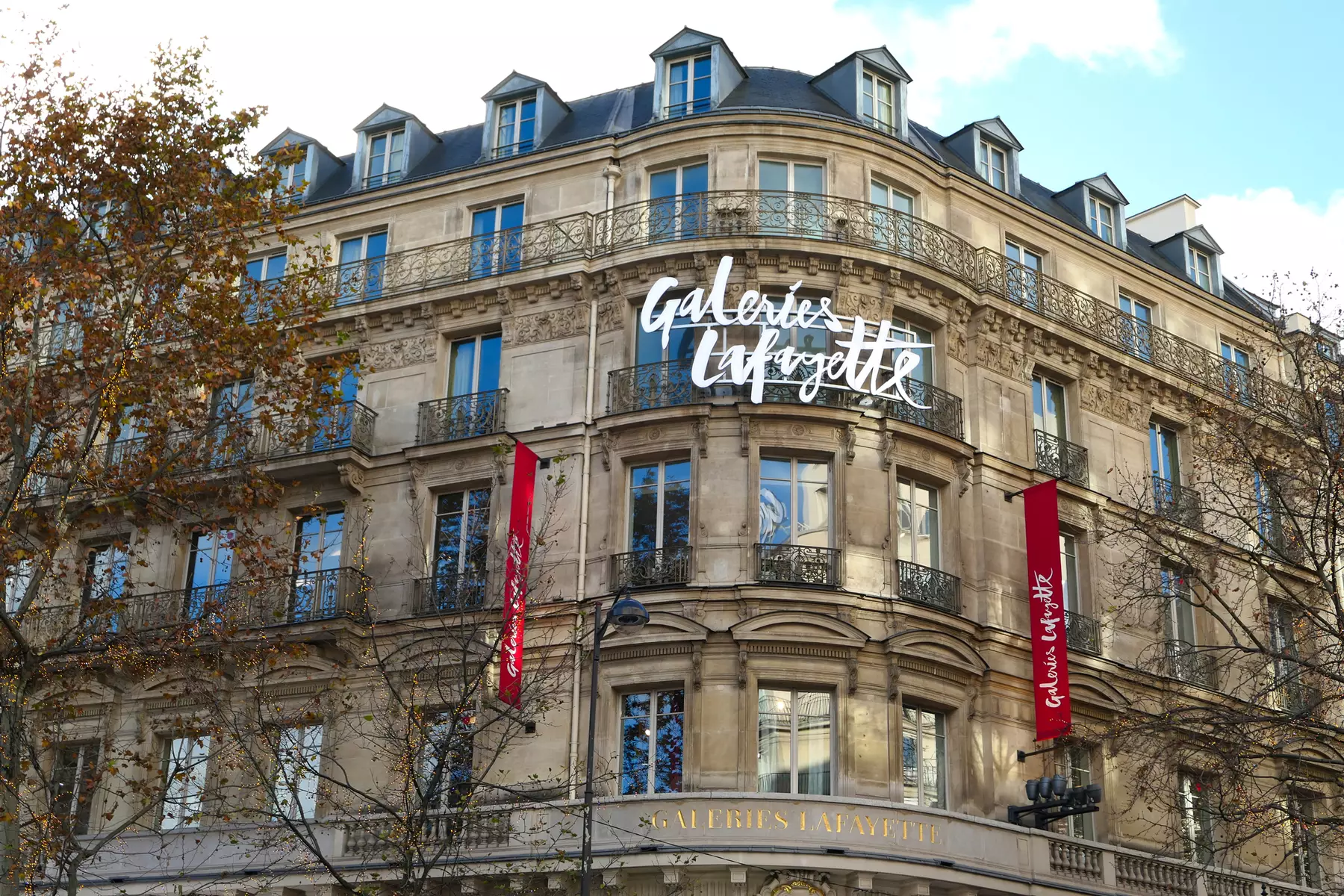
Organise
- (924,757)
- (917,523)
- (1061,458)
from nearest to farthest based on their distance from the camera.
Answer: (924,757) → (917,523) → (1061,458)

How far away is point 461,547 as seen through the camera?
27344 mm

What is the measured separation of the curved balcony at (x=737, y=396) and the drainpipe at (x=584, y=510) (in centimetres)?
41

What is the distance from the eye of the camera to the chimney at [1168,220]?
1483 inches

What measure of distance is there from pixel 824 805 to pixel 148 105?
13754mm

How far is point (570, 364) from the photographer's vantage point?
2773 cm

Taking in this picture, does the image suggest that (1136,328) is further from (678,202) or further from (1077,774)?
(678,202)

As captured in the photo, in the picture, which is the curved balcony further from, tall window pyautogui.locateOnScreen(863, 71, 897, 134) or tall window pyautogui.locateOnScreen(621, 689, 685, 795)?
tall window pyautogui.locateOnScreen(863, 71, 897, 134)

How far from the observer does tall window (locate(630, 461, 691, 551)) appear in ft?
84.4

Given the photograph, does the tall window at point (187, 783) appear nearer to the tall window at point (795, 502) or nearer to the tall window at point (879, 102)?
the tall window at point (795, 502)

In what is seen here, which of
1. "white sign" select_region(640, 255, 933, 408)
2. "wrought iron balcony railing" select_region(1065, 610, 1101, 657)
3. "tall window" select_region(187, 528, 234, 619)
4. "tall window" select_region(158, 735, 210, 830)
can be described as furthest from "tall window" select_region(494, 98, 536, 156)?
"wrought iron balcony railing" select_region(1065, 610, 1101, 657)

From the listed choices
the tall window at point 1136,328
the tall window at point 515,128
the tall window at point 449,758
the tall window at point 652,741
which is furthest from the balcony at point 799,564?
the tall window at point 515,128

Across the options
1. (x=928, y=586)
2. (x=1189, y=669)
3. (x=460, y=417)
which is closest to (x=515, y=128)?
(x=460, y=417)

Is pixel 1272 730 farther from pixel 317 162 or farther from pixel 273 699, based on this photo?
pixel 317 162

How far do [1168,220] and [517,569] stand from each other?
2056 cm
